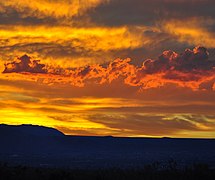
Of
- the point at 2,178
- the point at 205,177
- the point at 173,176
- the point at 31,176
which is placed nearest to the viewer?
the point at 2,178

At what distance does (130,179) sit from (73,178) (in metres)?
10.3

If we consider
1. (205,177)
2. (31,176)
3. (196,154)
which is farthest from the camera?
(196,154)

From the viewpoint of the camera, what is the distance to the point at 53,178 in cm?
6053

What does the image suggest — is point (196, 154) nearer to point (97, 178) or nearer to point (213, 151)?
point (213, 151)

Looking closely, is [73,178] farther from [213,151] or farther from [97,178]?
[213,151]

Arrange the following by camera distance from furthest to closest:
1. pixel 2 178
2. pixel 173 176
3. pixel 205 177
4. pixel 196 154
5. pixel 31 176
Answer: pixel 196 154, pixel 173 176, pixel 205 177, pixel 31 176, pixel 2 178

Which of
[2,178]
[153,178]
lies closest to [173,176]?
[153,178]

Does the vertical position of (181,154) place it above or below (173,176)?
above

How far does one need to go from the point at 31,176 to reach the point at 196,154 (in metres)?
139

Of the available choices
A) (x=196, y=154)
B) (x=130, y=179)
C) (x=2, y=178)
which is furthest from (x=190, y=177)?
(x=196, y=154)

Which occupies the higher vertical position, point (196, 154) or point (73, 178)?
point (196, 154)

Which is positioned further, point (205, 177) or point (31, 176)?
point (205, 177)

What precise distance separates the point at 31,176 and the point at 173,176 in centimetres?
2145

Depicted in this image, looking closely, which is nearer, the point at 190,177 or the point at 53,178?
the point at 53,178
